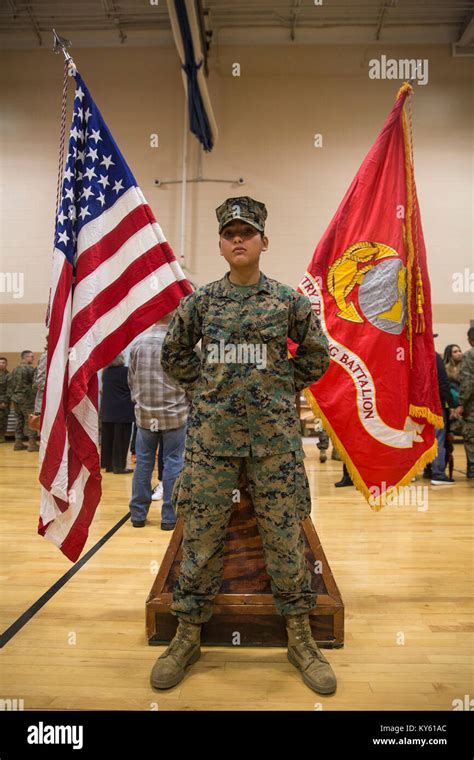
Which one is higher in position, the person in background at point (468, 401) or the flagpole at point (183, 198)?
the flagpole at point (183, 198)

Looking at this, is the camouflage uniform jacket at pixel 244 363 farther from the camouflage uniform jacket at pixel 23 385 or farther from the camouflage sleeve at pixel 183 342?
the camouflage uniform jacket at pixel 23 385

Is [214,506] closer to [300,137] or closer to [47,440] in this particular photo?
[47,440]

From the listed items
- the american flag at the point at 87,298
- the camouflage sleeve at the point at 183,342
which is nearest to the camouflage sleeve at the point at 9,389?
the american flag at the point at 87,298

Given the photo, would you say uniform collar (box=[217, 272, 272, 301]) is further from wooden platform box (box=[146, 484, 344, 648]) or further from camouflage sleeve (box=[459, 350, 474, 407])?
camouflage sleeve (box=[459, 350, 474, 407])

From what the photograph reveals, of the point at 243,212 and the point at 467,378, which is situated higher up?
the point at 243,212

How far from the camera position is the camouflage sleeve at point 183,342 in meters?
1.89

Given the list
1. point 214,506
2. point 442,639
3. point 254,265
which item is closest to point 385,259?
point 254,265

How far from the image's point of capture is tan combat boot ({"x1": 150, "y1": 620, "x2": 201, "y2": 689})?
69.4 inches

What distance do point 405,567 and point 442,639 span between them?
82cm

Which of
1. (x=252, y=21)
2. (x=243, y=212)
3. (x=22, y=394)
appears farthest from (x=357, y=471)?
(x=252, y=21)

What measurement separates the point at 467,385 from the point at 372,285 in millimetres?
3130

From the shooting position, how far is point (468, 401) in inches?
210

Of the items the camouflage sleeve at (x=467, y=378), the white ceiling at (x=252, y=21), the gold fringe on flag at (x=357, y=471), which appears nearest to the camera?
the gold fringe on flag at (x=357, y=471)

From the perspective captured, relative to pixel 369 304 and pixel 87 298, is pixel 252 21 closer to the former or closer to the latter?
pixel 369 304
